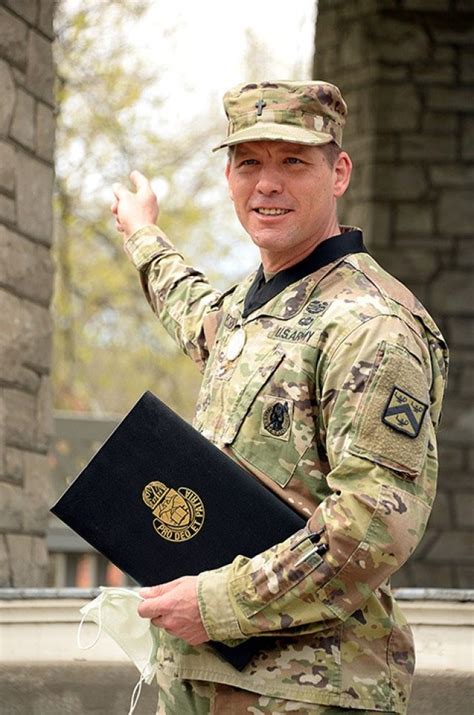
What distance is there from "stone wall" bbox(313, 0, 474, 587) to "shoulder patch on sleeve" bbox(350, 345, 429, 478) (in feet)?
17.4

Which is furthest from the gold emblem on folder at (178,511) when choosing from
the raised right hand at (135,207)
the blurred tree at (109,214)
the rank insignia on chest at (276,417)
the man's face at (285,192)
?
the blurred tree at (109,214)

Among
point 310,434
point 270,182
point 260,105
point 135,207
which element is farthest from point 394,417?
point 135,207

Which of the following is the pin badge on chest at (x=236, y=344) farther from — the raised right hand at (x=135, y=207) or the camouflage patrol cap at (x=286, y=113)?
the raised right hand at (x=135, y=207)

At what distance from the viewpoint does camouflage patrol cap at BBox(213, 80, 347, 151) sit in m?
2.50

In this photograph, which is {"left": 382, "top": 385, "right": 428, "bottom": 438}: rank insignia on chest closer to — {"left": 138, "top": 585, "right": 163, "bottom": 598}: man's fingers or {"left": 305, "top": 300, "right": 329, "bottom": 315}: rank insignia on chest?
{"left": 305, "top": 300, "right": 329, "bottom": 315}: rank insignia on chest

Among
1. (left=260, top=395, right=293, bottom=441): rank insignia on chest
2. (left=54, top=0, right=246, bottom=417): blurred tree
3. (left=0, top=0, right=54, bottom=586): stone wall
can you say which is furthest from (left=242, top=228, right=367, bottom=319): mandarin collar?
(left=54, top=0, right=246, bottom=417): blurred tree

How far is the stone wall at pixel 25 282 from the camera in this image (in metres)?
4.64

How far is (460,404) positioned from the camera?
7.64 metres

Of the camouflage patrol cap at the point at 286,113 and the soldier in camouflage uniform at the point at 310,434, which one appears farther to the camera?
the camouflage patrol cap at the point at 286,113

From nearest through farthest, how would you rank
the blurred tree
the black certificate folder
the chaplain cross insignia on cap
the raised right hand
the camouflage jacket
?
the camouflage jacket → the black certificate folder → the chaplain cross insignia on cap → the raised right hand → the blurred tree

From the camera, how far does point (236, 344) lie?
8.49 feet

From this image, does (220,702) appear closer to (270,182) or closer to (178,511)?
(178,511)

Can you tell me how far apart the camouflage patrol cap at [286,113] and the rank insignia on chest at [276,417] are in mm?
434

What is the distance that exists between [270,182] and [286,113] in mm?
119
